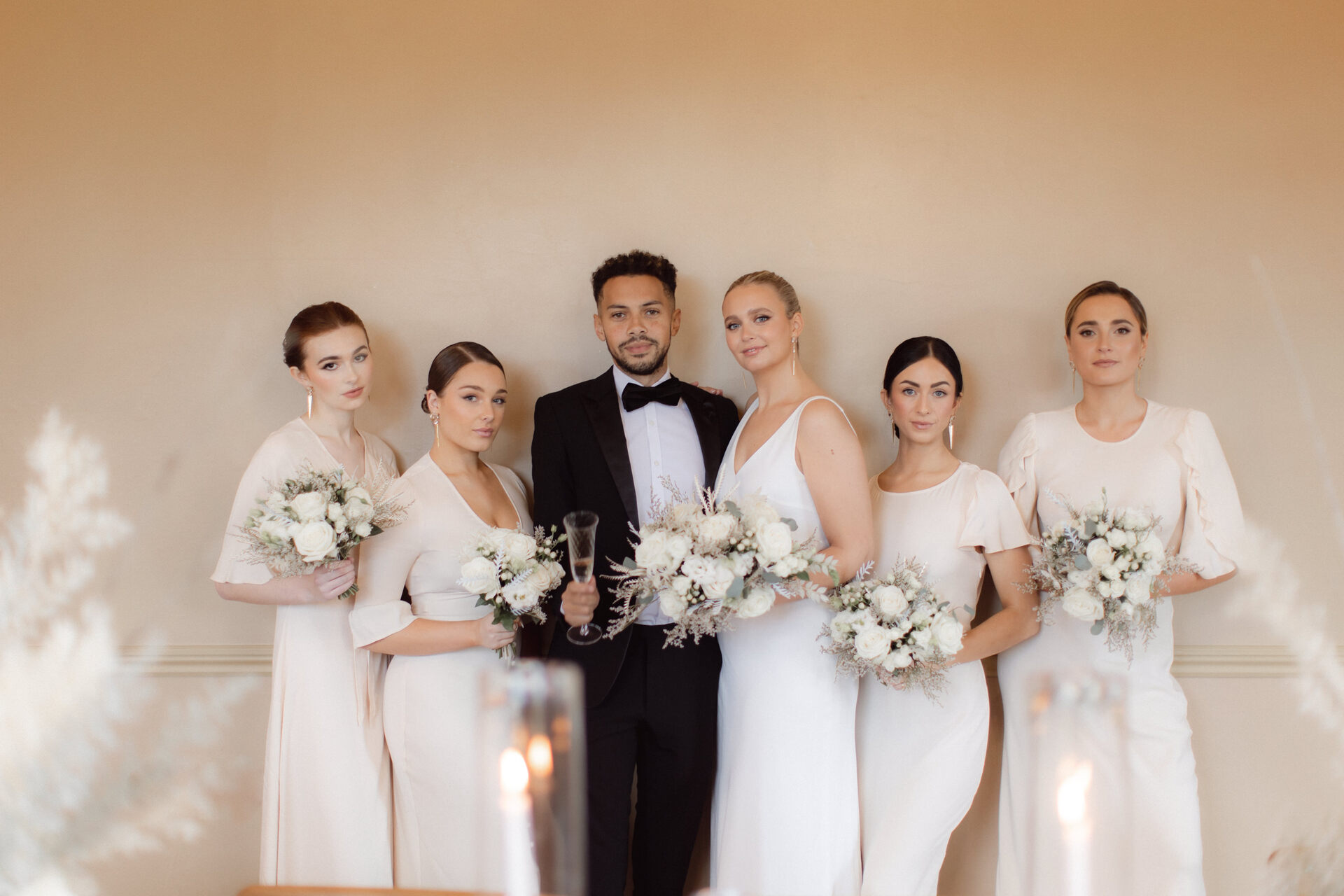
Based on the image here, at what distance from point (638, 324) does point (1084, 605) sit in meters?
1.83

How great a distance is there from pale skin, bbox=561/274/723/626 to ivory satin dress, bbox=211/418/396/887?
0.86m

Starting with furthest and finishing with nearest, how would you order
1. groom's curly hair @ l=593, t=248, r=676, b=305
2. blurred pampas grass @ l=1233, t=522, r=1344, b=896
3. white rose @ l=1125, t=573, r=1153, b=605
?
1. blurred pampas grass @ l=1233, t=522, r=1344, b=896
2. groom's curly hair @ l=593, t=248, r=676, b=305
3. white rose @ l=1125, t=573, r=1153, b=605

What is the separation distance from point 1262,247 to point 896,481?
1982mm

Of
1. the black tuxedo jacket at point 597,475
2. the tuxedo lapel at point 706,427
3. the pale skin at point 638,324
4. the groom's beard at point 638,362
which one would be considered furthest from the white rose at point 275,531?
the tuxedo lapel at point 706,427

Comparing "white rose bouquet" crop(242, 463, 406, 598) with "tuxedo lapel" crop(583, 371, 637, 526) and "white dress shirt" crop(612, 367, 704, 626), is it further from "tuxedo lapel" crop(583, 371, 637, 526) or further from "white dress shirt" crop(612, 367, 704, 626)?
"white dress shirt" crop(612, 367, 704, 626)

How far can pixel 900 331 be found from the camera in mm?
3615

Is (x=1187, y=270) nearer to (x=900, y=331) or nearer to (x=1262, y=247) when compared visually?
(x=1262, y=247)

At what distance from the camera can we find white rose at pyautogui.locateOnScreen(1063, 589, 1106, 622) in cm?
268

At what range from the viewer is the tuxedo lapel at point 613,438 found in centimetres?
303

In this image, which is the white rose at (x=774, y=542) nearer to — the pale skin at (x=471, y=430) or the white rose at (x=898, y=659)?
the white rose at (x=898, y=659)

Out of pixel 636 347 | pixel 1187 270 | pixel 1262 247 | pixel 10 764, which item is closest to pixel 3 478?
pixel 10 764

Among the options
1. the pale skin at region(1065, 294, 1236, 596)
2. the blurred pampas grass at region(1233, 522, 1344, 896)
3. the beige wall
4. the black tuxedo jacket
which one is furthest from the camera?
the beige wall

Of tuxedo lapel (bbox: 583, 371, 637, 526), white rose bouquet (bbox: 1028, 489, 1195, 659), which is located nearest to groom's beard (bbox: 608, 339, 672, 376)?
tuxedo lapel (bbox: 583, 371, 637, 526)

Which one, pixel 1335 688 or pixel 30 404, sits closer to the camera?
pixel 1335 688
